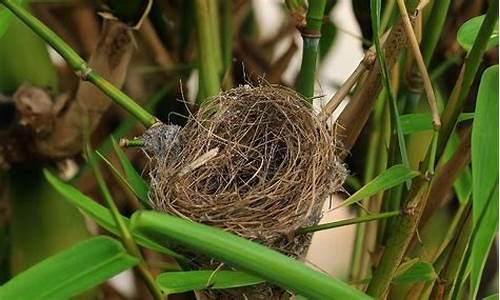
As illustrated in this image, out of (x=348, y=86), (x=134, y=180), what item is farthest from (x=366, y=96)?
(x=134, y=180)

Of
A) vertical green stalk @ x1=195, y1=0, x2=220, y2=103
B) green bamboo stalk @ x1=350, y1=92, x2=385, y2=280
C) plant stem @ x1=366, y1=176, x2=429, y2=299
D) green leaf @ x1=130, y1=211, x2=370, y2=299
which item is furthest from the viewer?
green bamboo stalk @ x1=350, y1=92, x2=385, y2=280

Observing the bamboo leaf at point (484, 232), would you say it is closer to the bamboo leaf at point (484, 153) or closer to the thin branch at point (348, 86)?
the bamboo leaf at point (484, 153)

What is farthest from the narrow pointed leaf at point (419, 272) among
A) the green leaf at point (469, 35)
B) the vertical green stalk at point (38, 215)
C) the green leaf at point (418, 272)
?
the vertical green stalk at point (38, 215)

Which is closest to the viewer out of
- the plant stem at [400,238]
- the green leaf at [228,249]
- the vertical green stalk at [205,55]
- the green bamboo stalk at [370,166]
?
the green leaf at [228,249]

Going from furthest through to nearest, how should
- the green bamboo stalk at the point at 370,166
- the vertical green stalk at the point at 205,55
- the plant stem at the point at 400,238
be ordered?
the green bamboo stalk at the point at 370,166, the vertical green stalk at the point at 205,55, the plant stem at the point at 400,238

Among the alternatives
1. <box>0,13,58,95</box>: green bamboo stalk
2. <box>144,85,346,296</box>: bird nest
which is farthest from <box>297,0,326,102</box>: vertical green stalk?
<box>0,13,58,95</box>: green bamboo stalk

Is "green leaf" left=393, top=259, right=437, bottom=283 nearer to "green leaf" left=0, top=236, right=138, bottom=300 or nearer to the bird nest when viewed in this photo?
the bird nest
